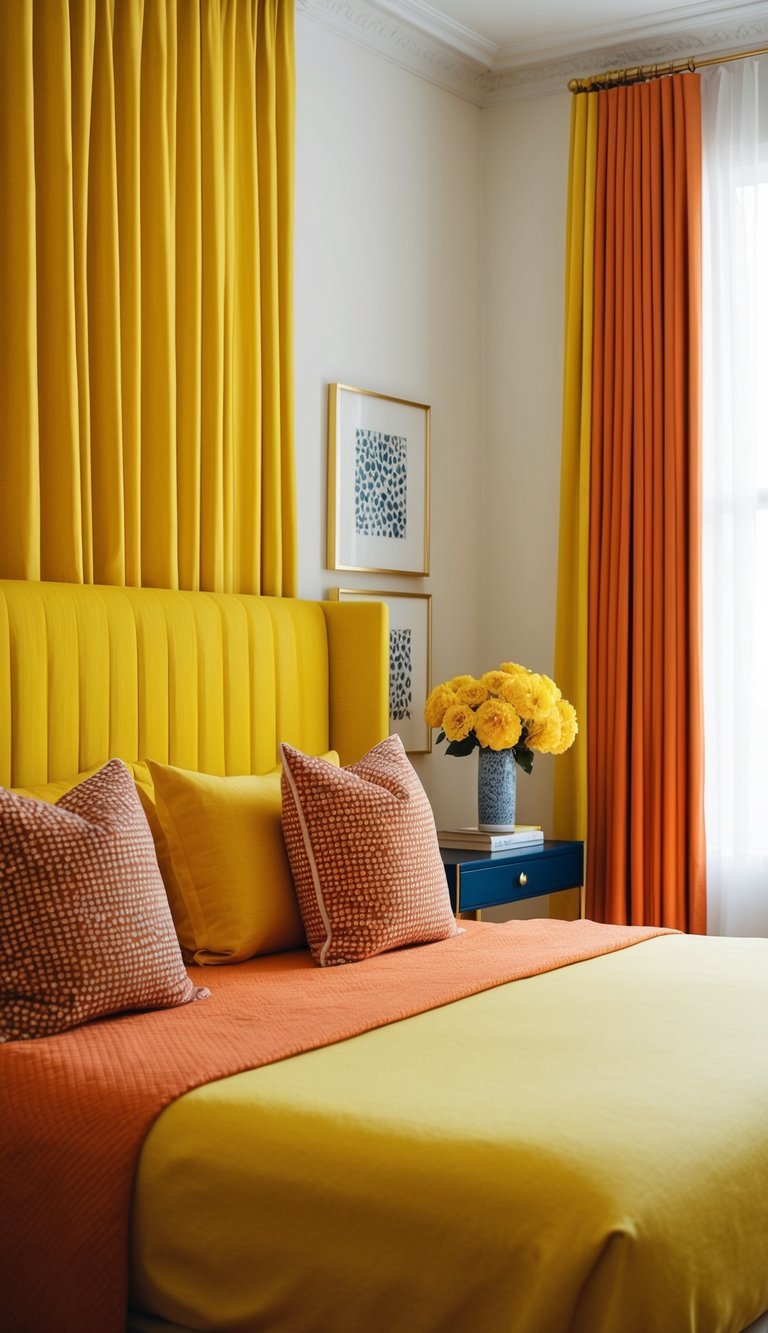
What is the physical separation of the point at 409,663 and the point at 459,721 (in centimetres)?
60

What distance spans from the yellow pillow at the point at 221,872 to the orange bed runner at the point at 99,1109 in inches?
15.1

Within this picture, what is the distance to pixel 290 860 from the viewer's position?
294 cm

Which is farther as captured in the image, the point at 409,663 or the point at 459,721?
the point at 409,663

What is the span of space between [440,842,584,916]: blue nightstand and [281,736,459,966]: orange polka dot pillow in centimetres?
71

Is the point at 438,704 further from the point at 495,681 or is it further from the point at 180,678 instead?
the point at 180,678

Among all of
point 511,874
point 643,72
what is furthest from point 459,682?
point 643,72

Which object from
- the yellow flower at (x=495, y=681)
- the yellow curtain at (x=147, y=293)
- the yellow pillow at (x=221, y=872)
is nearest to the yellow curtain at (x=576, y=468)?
the yellow flower at (x=495, y=681)

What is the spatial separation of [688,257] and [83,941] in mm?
3027

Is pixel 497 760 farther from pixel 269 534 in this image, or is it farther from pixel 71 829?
pixel 71 829

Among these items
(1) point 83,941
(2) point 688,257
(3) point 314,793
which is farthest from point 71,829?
(2) point 688,257

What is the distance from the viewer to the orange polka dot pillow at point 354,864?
2842 mm

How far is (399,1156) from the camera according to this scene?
1.70 meters

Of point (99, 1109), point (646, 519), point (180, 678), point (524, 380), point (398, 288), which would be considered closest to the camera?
point (99, 1109)

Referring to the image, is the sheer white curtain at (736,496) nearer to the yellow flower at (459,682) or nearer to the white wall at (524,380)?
the white wall at (524,380)
